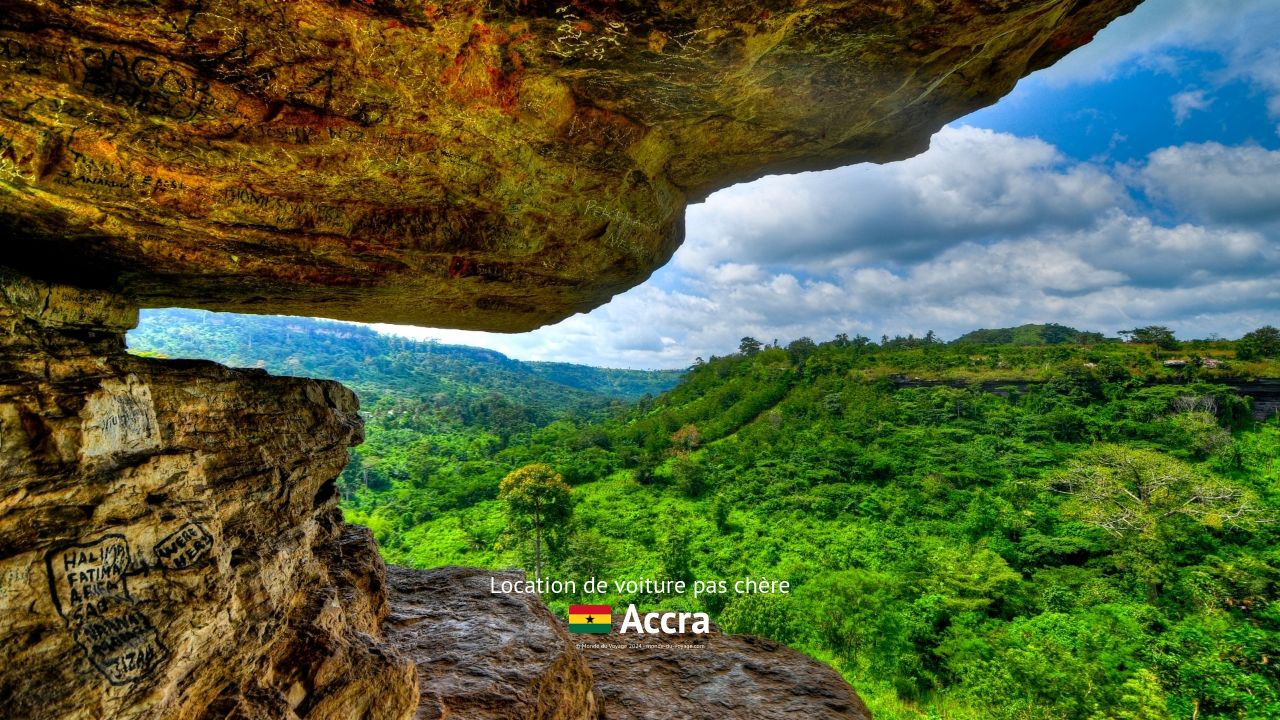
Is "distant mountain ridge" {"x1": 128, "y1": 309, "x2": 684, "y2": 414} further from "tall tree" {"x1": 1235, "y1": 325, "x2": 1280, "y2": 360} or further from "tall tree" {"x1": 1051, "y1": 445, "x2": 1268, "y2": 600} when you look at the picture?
"tall tree" {"x1": 1235, "y1": 325, "x2": 1280, "y2": 360}

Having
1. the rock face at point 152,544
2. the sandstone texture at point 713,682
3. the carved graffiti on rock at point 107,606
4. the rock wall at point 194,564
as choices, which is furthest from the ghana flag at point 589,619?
the carved graffiti on rock at point 107,606

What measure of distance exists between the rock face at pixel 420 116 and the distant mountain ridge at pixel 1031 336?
95.9 metres

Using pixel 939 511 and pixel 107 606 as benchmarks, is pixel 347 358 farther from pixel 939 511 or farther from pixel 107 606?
pixel 107 606

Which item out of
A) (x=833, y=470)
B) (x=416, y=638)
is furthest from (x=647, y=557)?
(x=416, y=638)

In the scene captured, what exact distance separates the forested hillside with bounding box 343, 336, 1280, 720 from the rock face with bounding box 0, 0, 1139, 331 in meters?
22.3

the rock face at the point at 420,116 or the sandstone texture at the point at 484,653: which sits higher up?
the rock face at the point at 420,116

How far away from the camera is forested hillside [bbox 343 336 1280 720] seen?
75.8ft

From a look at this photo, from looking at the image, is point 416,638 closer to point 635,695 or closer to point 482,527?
point 635,695

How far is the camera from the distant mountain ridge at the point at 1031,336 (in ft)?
293

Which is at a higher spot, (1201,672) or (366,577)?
(366,577)

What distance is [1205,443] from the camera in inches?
1720

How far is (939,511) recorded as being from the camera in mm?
43500

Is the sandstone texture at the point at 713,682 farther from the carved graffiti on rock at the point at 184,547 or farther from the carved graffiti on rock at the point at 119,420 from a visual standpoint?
the carved graffiti on rock at the point at 119,420

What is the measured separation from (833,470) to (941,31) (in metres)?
52.1
